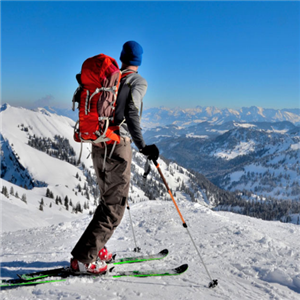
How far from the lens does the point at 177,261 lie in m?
6.29

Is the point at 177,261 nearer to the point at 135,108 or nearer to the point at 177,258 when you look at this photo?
the point at 177,258

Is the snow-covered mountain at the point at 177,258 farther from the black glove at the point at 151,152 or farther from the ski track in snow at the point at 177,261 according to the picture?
the black glove at the point at 151,152

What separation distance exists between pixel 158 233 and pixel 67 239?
11.0 ft

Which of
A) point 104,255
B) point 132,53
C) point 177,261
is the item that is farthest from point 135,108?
point 177,261

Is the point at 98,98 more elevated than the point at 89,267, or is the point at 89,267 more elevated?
the point at 98,98

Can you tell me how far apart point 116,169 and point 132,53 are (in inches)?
96.7

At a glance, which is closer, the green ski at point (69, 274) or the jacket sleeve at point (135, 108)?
Result: the green ski at point (69, 274)

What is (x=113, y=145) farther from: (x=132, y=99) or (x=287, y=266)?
(x=287, y=266)

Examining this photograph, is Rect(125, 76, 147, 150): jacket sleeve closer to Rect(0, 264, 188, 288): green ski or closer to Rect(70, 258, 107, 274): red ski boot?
Rect(70, 258, 107, 274): red ski boot

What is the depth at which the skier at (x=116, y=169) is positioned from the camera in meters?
4.89

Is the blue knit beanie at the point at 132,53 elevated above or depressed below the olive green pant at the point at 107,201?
above

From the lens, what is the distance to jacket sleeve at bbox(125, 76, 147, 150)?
4.86m

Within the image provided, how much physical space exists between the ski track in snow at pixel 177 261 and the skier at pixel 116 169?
511 millimetres

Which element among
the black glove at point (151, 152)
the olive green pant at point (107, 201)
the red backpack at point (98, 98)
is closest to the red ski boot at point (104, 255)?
the olive green pant at point (107, 201)
